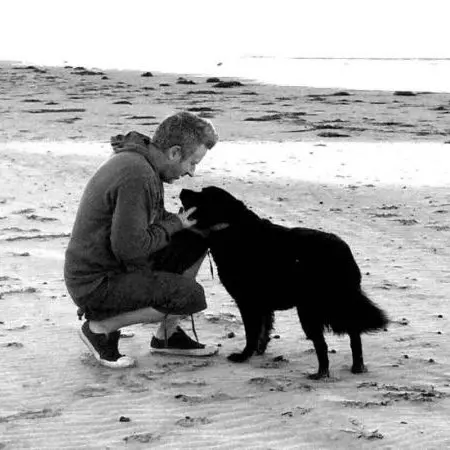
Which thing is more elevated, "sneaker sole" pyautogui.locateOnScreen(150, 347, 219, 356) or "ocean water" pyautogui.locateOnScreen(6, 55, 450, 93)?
"ocean water" pyautogui.locateOnScreen(6, 55, 450, 93)

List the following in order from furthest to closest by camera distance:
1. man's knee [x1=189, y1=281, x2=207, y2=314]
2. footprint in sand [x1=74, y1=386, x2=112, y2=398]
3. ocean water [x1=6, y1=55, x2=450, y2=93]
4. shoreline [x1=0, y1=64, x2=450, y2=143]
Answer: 1. ocean water [x1=6, y1=55, x2=450, y2=93]
2. shoreline [x1=0, y1=64, x2=450, y2=143]
3. man's knee [x1=189, y1=281, x2=207, y2=314]
4. footprint in sand [x1=74, y1=386, x2=112, y2=398]

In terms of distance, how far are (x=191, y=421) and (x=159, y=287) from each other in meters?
0.96

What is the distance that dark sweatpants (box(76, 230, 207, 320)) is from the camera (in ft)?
16.5

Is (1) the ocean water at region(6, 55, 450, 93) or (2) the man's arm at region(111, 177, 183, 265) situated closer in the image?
(2) the man's arm at region(111, 177, 183, 265)

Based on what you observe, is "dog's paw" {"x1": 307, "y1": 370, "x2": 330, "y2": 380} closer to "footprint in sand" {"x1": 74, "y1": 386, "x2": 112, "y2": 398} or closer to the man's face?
"footprint in sand" {"x1": 74, "y1": 386, "x2": 112, "y2": 398}

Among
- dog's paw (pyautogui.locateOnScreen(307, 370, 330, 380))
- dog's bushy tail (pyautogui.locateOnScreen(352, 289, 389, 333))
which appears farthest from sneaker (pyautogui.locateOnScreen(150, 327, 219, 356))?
dog's bushy tail (pyautogui.locateOnScreen(352, 289, 389, 333))

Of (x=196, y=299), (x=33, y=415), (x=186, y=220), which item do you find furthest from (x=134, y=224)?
(x=33, y=415)

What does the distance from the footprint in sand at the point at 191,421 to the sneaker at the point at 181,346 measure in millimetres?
1013

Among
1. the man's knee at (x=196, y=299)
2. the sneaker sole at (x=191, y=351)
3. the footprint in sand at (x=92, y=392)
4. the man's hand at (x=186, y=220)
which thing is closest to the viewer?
the footprint in sand at (x=92, y=392)

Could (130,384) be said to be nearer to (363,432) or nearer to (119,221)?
(119,221)

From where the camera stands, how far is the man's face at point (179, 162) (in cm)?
490

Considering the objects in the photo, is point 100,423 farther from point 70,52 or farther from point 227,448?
point 70,52

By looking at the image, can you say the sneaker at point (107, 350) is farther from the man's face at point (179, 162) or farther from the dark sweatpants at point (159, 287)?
the man's face at point (179, 162)

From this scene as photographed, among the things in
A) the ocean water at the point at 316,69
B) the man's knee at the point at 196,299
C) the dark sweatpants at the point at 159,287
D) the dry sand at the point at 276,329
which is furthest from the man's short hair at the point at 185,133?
the ocean water at the point at 316,69
